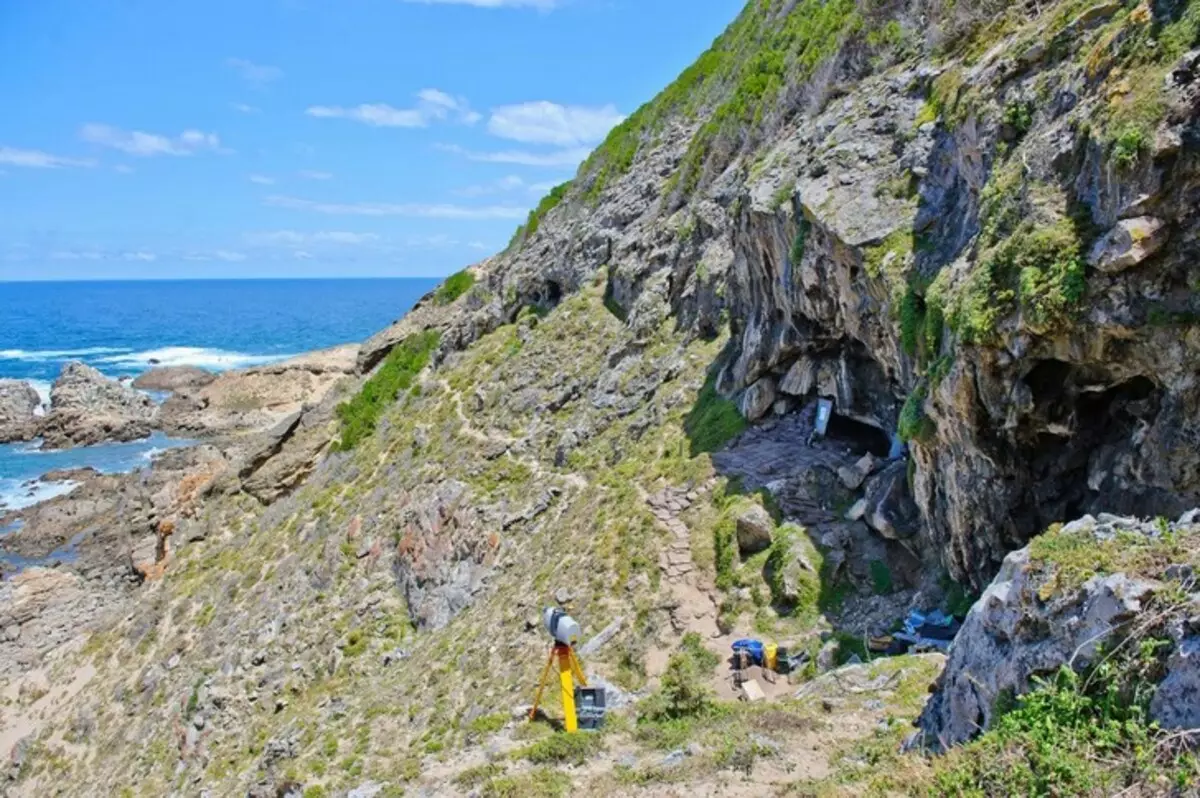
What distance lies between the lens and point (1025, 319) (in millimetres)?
11352

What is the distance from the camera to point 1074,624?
26.0ft

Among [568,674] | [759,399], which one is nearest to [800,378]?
[759,399]

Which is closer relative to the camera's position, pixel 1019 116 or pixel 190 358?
pixel 1019 116

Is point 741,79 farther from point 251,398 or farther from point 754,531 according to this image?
point 251,398

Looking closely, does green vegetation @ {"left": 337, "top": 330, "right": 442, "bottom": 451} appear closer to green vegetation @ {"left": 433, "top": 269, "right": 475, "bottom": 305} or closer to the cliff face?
green vegetation @ {"left": 433, "top": 269, "right": 475, "bottom": 305}

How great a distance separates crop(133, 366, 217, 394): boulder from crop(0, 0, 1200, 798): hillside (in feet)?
154

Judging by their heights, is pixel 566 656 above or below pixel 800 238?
below

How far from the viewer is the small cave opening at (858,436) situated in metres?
19.3

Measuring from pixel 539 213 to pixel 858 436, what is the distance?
102ft

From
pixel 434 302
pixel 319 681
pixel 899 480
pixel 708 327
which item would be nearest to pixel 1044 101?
pixel 899 480

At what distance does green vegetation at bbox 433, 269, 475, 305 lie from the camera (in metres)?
48.2

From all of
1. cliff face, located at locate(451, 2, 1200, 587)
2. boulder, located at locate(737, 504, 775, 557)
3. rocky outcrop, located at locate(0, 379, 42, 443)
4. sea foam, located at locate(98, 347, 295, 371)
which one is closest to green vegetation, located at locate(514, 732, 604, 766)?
boulder, located at locate(737, 504, 775, 557)

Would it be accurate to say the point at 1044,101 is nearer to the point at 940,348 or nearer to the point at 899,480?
the point at 940,348

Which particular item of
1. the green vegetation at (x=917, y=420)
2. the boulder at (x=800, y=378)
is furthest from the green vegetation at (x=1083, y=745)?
the boulder at (x=800, y=378)
